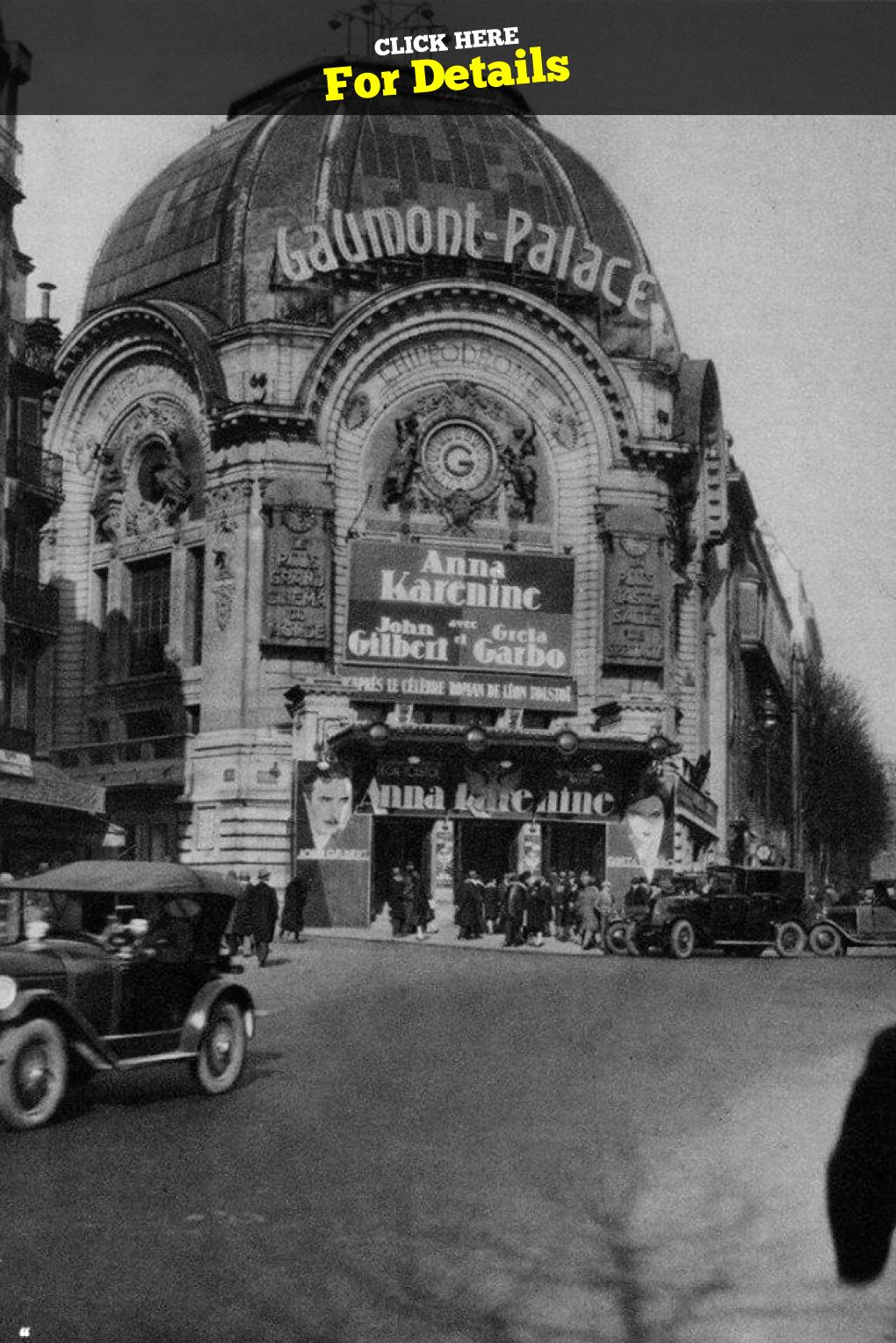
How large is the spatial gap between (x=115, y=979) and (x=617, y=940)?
913 inches

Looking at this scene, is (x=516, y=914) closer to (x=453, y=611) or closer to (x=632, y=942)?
(x=632, y=942)

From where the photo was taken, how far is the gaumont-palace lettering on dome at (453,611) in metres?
49.8

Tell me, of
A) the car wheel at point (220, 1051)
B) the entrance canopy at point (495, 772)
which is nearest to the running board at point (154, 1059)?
the car wheel at point (220, 1051)

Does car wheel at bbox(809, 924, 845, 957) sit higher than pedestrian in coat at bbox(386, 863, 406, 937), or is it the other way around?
pedestrian in coat at bbox(386, 863, 406, 937)

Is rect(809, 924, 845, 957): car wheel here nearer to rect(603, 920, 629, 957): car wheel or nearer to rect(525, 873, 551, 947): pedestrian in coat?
rect(603, 920, 629, 957): car wheel

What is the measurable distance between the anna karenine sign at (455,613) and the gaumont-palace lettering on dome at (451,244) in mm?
7485

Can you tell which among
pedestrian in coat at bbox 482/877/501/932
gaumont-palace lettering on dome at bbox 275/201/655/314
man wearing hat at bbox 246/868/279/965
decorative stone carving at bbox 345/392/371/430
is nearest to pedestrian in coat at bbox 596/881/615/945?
pedestrian in coat at bbox 482/877/501/932

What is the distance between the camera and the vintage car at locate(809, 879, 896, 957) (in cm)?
3772

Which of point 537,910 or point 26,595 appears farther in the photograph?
point 26,595

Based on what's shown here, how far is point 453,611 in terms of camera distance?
50.0 meters

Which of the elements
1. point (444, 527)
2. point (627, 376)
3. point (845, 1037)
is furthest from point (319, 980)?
point (627, 376)

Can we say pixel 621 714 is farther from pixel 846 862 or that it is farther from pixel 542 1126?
pixel 542 1126

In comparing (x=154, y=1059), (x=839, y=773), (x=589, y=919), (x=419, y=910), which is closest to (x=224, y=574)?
(x=419, y=910)

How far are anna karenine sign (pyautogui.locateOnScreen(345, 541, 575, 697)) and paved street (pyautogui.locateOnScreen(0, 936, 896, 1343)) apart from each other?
96.3ft
